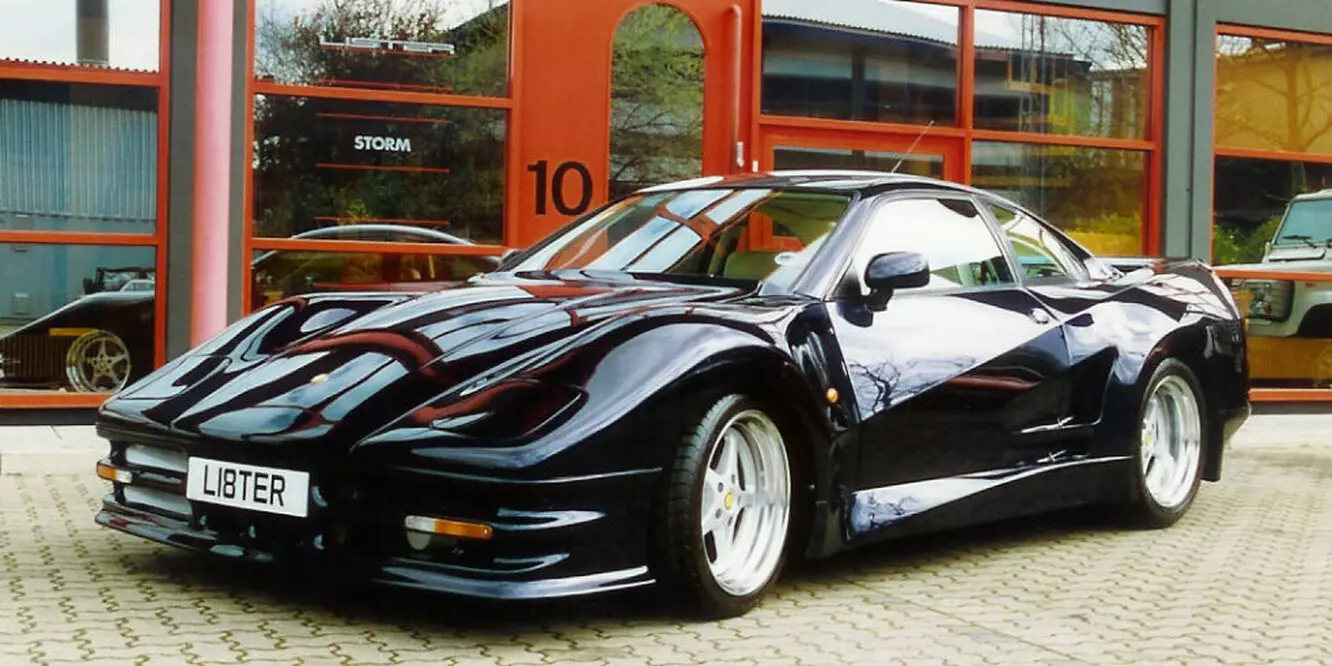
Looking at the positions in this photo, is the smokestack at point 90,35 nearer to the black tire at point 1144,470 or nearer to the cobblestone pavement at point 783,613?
the cobblestone pavement at point 783,613

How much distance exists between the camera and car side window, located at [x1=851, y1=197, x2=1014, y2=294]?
19.5 feet

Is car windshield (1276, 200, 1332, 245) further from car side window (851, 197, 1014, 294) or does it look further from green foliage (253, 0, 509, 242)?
car side window (851, 197, 1014, 294)

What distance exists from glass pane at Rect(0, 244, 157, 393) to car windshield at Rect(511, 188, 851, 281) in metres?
4.16

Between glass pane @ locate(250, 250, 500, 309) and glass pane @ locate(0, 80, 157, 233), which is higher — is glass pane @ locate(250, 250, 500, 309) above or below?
below

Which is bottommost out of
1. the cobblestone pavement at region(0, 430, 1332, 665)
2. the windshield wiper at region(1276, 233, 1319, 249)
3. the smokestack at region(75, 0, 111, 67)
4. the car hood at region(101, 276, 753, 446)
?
the cobblestone pavement at region(0, 430, 1332, 665)

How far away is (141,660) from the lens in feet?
14.0

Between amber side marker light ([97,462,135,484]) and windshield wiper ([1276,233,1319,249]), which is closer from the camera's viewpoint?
amber side marker light ([97,462,135,484])

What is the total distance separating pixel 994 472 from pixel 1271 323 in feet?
25.5

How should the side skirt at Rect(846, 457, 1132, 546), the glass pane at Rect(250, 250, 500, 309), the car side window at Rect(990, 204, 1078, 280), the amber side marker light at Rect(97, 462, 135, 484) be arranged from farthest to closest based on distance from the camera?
the glass pane at Rect(250, 250, 500, 309) → the car side window at Rect(990, 204, 1078, 280) → the side skirt at Rect(846, 457, 1132, 546) → the amber side marker light at Rect(97, 462, 135, 484)

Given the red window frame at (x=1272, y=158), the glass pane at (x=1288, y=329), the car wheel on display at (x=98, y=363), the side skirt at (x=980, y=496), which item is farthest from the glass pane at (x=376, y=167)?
the glass pane at (x=1288, y=329)

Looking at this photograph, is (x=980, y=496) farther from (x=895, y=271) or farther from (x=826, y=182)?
(x=826, y=182)

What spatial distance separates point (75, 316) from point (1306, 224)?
912 centimetres

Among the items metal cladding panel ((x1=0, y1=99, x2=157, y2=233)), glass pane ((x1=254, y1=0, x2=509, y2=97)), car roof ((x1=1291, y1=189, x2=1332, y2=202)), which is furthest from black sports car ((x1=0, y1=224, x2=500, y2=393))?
car roof ((x1=1291, y1=189, x2=1332, y2=202))

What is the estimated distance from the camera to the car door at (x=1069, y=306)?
6.46m
